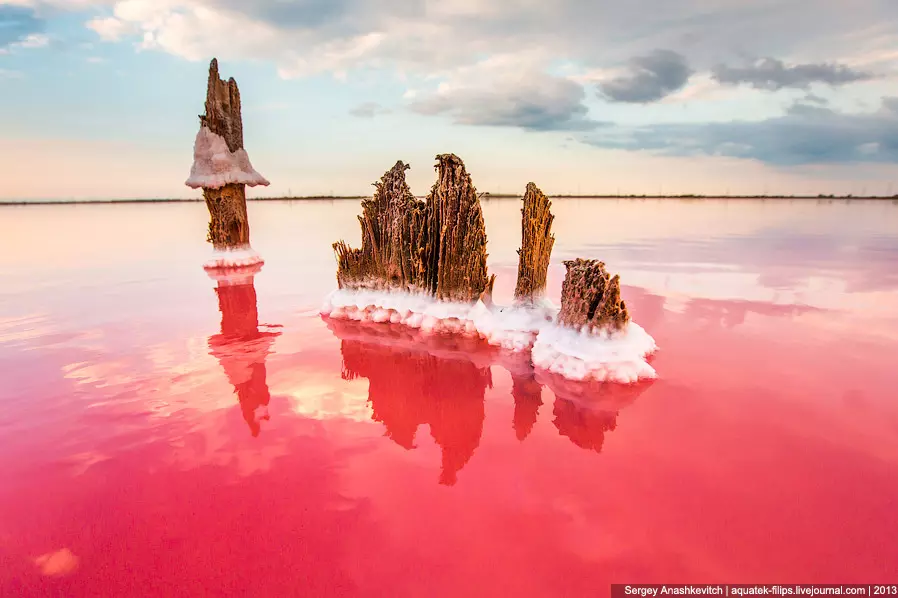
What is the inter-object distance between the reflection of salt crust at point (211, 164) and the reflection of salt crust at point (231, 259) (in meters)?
2.88

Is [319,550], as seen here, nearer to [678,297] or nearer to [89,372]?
[89,372]

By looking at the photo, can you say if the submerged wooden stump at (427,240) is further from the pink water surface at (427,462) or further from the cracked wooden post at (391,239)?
the pink water surface at (427,462)

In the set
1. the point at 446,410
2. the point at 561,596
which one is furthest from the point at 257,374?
the point at 561,596

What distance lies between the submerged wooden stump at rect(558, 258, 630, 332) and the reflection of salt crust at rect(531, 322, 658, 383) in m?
0.17

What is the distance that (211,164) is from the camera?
17609 millimetres

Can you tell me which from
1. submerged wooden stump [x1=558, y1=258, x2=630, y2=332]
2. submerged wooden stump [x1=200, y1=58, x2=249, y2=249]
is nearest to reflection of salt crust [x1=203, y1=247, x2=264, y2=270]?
submerged wooden stump [x1=200, y1=58, x2=249, y2=249]

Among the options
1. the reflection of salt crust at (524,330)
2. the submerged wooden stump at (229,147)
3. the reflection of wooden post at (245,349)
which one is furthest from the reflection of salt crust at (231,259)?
the reflection of salt crust at (524,330)

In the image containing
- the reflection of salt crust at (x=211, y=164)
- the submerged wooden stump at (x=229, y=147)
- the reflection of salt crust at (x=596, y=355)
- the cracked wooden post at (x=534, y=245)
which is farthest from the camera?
the reflection of salt crust at (x=211, y=164)

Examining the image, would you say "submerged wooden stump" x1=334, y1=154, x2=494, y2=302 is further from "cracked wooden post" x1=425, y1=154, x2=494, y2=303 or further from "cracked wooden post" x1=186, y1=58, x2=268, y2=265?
"cracked wooden post" x1=186, y1=58, x2=268, y2=265

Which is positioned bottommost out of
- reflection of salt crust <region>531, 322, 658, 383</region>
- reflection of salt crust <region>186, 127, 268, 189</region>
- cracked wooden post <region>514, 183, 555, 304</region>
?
reflection of salt crust <region>531, 322, 658, 383</region>

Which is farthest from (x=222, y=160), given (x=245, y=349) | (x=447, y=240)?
(x=447, y=240)

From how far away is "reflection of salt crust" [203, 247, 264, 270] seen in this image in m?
18.4

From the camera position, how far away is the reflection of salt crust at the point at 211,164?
17.5 m

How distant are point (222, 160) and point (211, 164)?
0.56 meters
